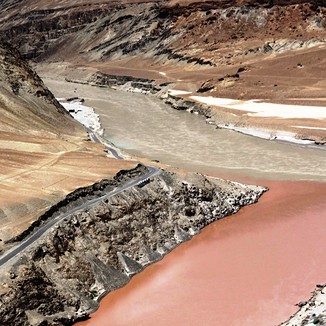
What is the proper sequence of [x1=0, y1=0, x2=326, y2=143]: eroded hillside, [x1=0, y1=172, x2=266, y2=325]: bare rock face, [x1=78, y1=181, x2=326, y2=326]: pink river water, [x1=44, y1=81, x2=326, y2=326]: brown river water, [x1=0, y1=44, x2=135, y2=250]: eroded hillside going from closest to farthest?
1. [x1=0, y1=172, x2=266, y2=325]: bare rock face
2. [x1=78, y1=181, x2=326, y2=326]: pink river water
3. [x1=44, y1=81, x2=326, y2=326]: brown river water
4. [x1=0, y1=44, x2=135, y2=250]: eroded hillside
5. [x1=0, y1=0, x2=326, y2=143]: eroded hillside

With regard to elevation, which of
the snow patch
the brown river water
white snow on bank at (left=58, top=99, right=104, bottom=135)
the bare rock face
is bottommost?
the snow patch

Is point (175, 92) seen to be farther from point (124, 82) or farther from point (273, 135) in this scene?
point (273, 135)

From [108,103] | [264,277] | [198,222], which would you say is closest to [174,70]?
[108,103]

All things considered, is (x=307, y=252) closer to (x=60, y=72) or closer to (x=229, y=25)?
(x=229, y=25)

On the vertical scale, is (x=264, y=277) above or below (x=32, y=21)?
below

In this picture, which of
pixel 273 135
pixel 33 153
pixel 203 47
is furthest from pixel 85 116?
pixel 203 47

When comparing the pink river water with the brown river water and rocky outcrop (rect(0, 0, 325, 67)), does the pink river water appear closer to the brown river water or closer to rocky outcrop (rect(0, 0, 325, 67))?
the brown river water

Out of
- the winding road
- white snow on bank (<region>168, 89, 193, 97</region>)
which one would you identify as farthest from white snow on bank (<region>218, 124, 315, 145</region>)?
white snow on bank (<region>168, 89, 193, 97</region>)
